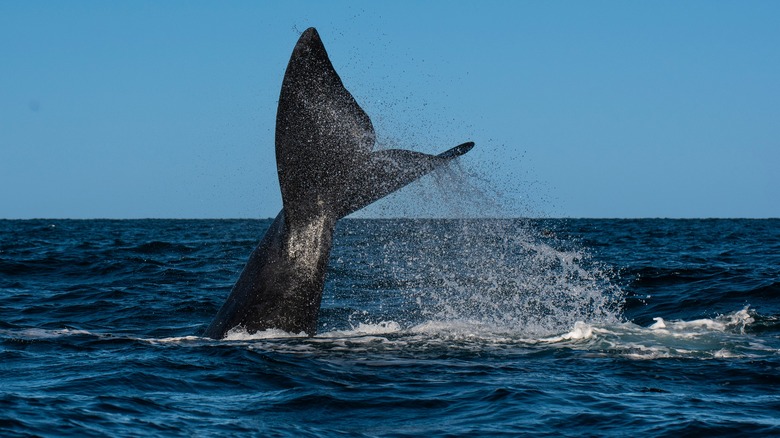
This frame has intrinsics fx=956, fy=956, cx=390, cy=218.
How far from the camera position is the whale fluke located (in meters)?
8.81

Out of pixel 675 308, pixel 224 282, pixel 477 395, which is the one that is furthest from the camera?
pixel 224 282

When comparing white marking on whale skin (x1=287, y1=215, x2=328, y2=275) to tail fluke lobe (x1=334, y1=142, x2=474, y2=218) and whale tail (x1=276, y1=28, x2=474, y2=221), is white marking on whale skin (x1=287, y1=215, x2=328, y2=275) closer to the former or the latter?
whale tail (x1=276, y1=28, x2=474, y2=221)

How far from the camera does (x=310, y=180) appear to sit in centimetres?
919

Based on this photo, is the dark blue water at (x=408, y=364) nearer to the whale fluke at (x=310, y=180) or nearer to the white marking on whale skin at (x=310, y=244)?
the whale fluke at (x=310, y=180)

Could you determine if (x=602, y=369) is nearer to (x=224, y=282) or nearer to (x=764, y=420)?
(x=764, y=420)

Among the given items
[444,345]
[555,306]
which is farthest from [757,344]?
[555,306]

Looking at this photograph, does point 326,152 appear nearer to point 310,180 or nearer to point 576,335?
point 310,180

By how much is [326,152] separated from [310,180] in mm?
316

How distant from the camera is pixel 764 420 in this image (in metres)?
6.70

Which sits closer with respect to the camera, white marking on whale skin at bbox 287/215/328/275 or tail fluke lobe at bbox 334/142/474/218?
tail fluke lobe at bbox 334/142/474/218

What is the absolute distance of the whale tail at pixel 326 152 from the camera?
28.8 ft

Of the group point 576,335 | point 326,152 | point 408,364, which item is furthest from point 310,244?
point 576,335

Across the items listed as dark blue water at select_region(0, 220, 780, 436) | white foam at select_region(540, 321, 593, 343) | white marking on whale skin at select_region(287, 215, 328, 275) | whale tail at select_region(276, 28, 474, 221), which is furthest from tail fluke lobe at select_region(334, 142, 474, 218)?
white foam at select_region(540, 321, 593, 343)

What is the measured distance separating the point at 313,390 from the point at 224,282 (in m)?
11.1
